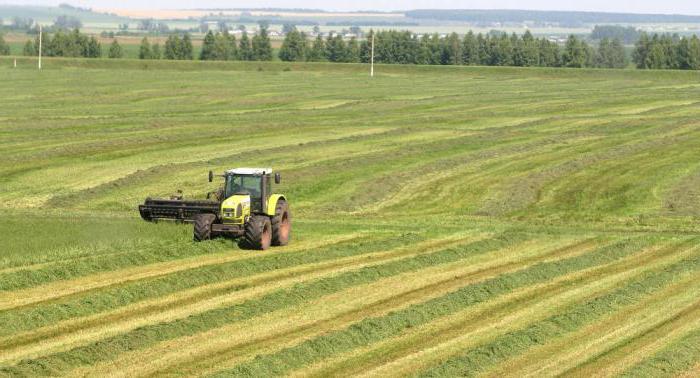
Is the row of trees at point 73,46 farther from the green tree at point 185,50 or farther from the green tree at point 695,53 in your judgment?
the green tree at point 695,53

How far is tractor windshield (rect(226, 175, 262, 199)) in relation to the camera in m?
31.2

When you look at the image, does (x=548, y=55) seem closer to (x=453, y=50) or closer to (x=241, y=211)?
(x=453, y=50)

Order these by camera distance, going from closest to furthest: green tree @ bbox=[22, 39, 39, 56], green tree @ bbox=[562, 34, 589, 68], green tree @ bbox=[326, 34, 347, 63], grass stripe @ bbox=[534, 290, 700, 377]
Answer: grass stripe @ bbox=[534, 290, 700, 377]
green tree @ bbox=[562, 34, 589, 68]
green tree @ bbox=[326, 34, 347, 63]
green tree @ bbox=[22, 39, 39, 56]

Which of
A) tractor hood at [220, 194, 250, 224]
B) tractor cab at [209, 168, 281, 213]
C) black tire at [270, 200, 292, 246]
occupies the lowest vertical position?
black tire at [270, 200, 292, 246]

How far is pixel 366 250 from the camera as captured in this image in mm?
31516

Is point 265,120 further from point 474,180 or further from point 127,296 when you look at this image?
point 127,296

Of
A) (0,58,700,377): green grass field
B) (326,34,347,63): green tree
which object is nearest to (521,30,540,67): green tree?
(326,34,347,63): green tree

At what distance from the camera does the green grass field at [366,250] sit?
20797mm

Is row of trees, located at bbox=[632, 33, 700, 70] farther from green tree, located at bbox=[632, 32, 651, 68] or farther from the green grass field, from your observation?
the green grass field

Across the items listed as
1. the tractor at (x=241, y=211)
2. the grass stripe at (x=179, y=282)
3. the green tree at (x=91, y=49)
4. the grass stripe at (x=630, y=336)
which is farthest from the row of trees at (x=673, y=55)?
the grass stripe at (x=630, y=336)

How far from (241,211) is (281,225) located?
54.4 inches

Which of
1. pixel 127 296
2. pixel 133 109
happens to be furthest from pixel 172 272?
pixel 133 109

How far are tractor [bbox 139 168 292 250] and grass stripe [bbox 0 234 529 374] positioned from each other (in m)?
3.40

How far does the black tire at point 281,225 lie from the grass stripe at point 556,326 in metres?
8.49
